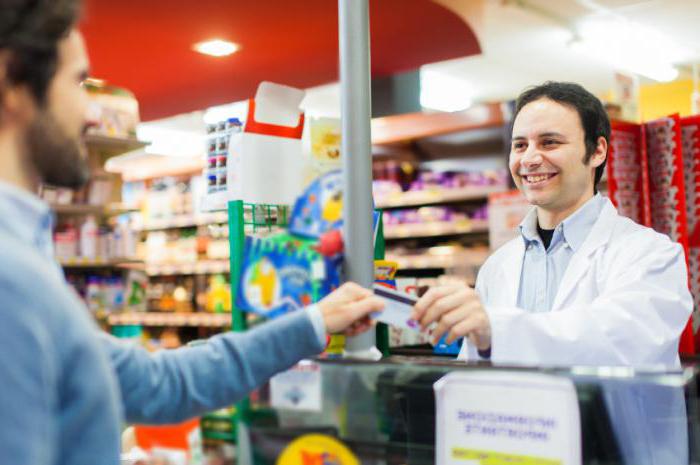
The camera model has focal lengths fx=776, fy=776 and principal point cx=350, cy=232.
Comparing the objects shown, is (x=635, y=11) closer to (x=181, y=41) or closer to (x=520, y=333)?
(x=181, y=41)

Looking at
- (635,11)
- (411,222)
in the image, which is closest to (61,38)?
(411,222)

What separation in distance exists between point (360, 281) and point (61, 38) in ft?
2.53

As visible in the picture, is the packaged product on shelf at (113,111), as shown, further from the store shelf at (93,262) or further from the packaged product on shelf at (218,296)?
the packaged product on shelf at (218,296)

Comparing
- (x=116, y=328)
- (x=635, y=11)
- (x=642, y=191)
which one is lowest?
(x=116, y=328)

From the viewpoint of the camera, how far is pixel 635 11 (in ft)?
27.6

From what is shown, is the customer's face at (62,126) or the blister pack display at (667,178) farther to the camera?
the blister pack display at (667,178)

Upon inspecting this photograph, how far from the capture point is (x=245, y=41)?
21.5 ft

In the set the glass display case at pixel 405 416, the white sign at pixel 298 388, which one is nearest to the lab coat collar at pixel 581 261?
the glass display case at pixel 405 416

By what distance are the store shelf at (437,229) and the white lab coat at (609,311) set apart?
5644 millimetres

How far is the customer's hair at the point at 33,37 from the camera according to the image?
1.03 meters

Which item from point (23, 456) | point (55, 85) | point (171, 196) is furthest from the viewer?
point (171, 196)

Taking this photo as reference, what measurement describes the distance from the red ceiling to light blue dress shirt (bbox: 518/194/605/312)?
3867 millimetres

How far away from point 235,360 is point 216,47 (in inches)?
218

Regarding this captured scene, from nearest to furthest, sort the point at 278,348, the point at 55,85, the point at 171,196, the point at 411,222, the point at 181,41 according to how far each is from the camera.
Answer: the point at 55,85 < the point at 278,348 < the point at 181,41 < the point at 411,222 < the point at 171,196
